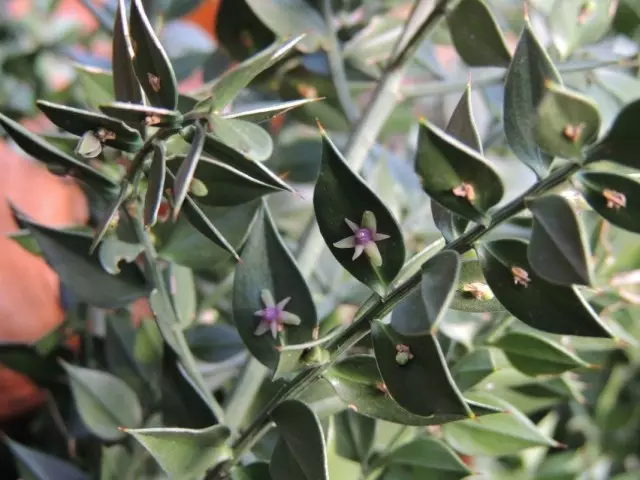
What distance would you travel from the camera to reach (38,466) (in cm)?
43

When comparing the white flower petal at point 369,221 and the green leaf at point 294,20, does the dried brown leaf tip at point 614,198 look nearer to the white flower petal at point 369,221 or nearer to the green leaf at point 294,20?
the white flower petal at point 369,221

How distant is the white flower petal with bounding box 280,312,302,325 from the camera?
1.06 ft

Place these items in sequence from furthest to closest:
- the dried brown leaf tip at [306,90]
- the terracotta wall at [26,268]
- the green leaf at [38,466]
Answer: the terracotta wall at [26,268] → the dried brown leaf tip at [306,90] → the green leaf at [38,466]

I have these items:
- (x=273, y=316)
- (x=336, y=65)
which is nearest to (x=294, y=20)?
(x=336, y=65)

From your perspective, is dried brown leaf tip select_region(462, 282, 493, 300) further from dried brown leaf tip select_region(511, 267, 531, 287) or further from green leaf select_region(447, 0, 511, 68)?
green leaf select_region(447, 0, 511, 68)

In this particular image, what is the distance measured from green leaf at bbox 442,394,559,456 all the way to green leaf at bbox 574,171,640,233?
0.19 meters

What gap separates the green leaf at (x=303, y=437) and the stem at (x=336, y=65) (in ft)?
0.92

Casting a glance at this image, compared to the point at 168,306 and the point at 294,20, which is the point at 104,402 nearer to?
the point at 168,306

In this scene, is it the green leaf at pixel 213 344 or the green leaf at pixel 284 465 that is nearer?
the green leaf at pixel 284 465

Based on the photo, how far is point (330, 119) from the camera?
0.61 m

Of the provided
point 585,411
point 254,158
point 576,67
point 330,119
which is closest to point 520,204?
point 254,158

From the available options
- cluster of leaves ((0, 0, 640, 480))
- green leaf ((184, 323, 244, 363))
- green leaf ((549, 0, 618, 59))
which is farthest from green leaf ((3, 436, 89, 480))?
green leaf ((549, 0, 618, 59))

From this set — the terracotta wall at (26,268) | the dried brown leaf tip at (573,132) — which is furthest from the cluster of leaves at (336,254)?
the terracotta wall at (26,268)

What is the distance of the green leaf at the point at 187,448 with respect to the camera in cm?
31
